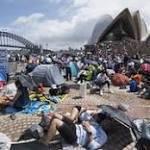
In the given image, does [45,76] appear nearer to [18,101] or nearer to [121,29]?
[18,101]

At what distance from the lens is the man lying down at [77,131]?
8836 mm

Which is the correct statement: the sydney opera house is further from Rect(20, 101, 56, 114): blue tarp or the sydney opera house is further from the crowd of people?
Rect(20, 101, 56, 114): blue tarp

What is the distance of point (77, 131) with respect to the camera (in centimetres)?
899

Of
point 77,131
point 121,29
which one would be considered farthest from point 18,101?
point 121,29

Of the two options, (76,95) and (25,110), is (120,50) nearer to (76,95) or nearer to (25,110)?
(76,95)

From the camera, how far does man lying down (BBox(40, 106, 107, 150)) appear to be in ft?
29.0

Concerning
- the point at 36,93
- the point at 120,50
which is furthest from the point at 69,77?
the point at 120,50

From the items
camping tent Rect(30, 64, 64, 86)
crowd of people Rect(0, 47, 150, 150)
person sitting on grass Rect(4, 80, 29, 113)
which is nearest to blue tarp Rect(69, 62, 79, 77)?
crowd of people Rect(0, 47, 150, 150)

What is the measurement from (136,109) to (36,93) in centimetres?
364

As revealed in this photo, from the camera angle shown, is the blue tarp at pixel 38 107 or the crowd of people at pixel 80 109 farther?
the blue tarp at pixel 38 107

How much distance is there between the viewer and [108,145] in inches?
366

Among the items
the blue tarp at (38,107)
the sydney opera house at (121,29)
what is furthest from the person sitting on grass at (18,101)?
the sydney opera house at (121,29)

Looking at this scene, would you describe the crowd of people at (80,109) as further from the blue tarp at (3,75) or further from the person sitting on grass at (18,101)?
the blue tarp at (3,75)

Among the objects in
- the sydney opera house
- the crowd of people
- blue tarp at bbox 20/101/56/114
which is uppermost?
the sydney opera house
